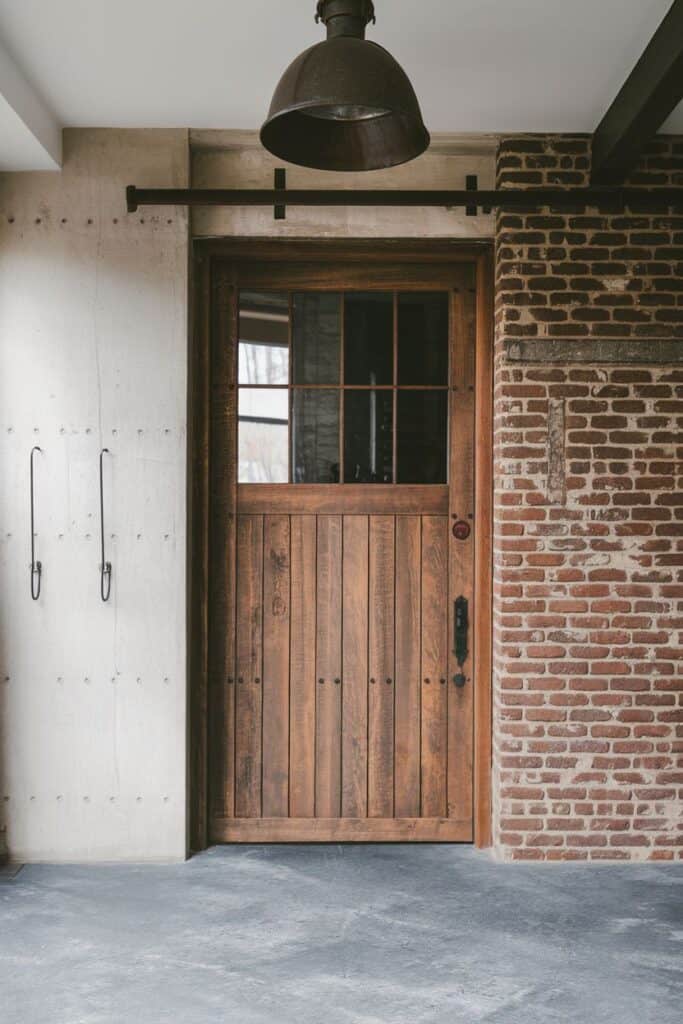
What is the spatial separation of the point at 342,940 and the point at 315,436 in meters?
1.99

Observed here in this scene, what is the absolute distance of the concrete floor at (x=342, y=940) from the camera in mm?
2756

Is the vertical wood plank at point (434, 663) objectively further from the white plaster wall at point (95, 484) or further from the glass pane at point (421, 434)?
the white plaster wall at point (95, 484)

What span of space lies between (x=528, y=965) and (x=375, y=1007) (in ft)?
1.82

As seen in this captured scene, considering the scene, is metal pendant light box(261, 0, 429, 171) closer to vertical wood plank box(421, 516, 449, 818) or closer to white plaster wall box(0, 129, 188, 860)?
white plaster wall box(0, 129, 188, 860)

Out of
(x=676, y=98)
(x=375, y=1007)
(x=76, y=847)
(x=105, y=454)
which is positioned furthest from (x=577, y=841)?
(x=676, y=98)

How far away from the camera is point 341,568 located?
406cm

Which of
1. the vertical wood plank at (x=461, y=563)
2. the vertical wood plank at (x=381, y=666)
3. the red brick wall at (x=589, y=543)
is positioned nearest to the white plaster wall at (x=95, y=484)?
the vertical wood plank at (x=381, y=666)

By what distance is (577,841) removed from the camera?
3818 millimetres

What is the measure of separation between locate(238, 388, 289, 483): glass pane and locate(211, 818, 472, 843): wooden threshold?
4.83ft

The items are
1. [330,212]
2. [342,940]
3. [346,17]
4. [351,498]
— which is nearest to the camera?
[346,17]

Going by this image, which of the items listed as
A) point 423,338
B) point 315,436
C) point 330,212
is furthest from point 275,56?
point 315,436

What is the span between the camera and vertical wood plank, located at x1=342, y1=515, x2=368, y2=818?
13.3 ft

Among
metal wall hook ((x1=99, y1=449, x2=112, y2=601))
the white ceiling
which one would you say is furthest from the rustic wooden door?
the white ceiling

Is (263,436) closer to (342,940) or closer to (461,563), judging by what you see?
(461,563)
